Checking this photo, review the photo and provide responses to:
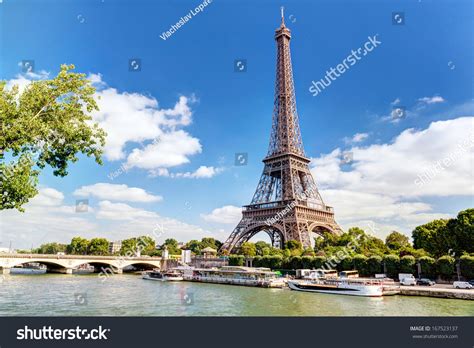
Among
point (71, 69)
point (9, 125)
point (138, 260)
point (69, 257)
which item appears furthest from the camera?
point (138, 260)

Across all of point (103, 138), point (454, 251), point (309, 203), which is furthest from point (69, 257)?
point (454, 251)

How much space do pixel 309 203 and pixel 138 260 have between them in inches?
1429

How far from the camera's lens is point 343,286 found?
34.3 m

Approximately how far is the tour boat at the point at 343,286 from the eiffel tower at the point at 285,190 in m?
20.5

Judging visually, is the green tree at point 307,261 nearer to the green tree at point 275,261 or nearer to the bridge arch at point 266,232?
the green tree at point 275,261

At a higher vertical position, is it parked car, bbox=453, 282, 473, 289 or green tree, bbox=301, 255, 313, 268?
green tree, bbox=301, 255, 313, 268

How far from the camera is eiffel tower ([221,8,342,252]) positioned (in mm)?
61344

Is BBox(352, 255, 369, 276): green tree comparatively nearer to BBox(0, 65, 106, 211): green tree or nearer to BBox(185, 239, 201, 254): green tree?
BBox(0, 65, 106, 211): green tree

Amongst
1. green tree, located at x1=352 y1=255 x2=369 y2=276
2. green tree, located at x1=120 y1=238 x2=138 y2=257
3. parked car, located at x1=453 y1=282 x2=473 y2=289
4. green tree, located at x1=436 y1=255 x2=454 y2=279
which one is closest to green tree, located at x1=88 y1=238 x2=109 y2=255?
green tree, located at x1=120 y1=238 x2=138 y2=257

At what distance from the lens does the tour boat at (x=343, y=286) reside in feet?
105

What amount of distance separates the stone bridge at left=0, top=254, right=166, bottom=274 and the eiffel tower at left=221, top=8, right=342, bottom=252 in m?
19.7
